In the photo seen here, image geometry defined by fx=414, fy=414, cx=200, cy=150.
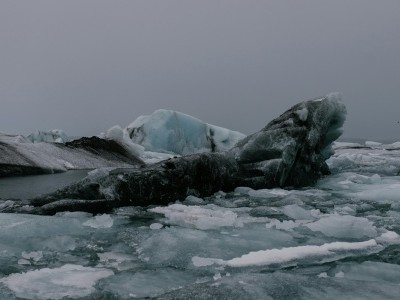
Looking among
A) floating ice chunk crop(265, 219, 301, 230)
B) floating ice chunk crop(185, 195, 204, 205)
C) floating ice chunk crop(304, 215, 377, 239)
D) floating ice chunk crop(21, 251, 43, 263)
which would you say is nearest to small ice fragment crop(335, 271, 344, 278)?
floating ice chunk crop(304, 215, 377, 239)

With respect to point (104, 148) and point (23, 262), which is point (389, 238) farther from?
point (104, 148)

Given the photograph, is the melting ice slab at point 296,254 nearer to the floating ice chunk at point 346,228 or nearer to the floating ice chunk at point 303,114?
the floating ice chunk at point 346,228

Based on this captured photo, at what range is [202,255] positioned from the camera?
256cm

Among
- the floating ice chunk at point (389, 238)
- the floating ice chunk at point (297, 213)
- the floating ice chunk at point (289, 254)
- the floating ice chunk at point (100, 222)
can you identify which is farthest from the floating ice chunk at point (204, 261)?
the floating ice chunk at point (297, 213)

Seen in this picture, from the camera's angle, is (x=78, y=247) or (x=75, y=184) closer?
(x=78, y=247)

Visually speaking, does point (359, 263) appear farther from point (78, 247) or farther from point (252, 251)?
point (78, 247)

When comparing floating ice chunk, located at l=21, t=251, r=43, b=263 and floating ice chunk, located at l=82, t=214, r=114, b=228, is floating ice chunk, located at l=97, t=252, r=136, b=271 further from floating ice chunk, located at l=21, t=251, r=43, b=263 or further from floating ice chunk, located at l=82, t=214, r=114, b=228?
floating ice chunk, located at l=82, t=214, r=114, b=228

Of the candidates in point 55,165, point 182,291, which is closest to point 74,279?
point 182,291

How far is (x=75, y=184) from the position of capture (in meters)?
4.67

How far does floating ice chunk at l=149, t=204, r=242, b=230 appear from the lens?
133 inches

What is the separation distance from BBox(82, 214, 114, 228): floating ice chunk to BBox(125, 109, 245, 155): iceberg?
1439 centimetres

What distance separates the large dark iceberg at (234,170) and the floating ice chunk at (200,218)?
2.01ft

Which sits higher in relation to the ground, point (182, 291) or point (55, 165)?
point (182, 291)

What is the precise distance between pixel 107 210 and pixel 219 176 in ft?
6.56
